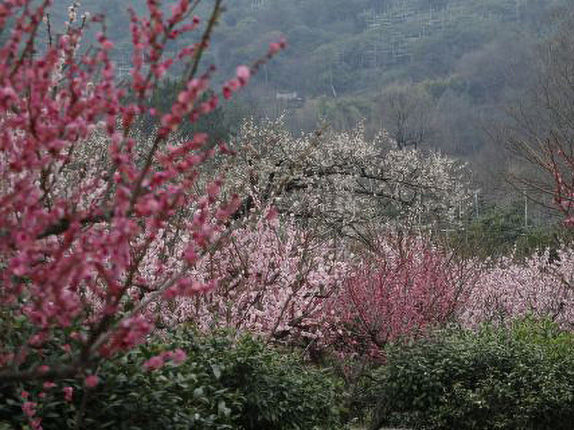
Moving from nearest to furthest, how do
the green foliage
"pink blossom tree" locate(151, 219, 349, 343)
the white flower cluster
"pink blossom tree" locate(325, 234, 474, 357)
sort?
"pink blossom tree" locate(151, 219, 349, 343) < "pink blossom tree" locate(325, 234, 474, 357) < the white flower cluster < the green foliage

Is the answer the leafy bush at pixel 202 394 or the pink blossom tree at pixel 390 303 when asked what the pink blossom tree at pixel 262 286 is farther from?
the leafy bush at pixel 202 394

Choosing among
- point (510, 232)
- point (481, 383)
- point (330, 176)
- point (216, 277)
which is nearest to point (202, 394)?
point (216, 277)

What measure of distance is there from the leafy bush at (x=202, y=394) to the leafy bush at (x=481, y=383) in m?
2.36

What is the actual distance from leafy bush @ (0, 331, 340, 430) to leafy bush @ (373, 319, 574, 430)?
236 centimetres

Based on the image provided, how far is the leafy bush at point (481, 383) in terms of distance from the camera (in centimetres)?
861

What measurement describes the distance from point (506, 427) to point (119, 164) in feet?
24.6

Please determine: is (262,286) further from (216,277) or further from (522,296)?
(522,296)

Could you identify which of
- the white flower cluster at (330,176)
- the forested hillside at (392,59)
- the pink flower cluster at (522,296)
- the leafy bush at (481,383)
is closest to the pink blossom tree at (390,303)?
the leafy bush at (481,383)

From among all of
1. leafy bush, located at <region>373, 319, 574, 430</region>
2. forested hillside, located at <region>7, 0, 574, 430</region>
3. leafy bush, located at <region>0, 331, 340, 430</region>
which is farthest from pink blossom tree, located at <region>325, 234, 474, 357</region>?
leafy bush, located at <region>0, 331, 340, 430</region>

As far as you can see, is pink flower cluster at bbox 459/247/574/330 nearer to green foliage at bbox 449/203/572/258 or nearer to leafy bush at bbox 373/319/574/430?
green foliage at bbox 449/203/572/258

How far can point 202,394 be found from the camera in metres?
4.65

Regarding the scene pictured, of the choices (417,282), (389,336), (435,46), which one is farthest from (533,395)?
(435,46)

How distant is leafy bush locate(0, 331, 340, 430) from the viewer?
403cm

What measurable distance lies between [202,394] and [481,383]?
5.01 m
